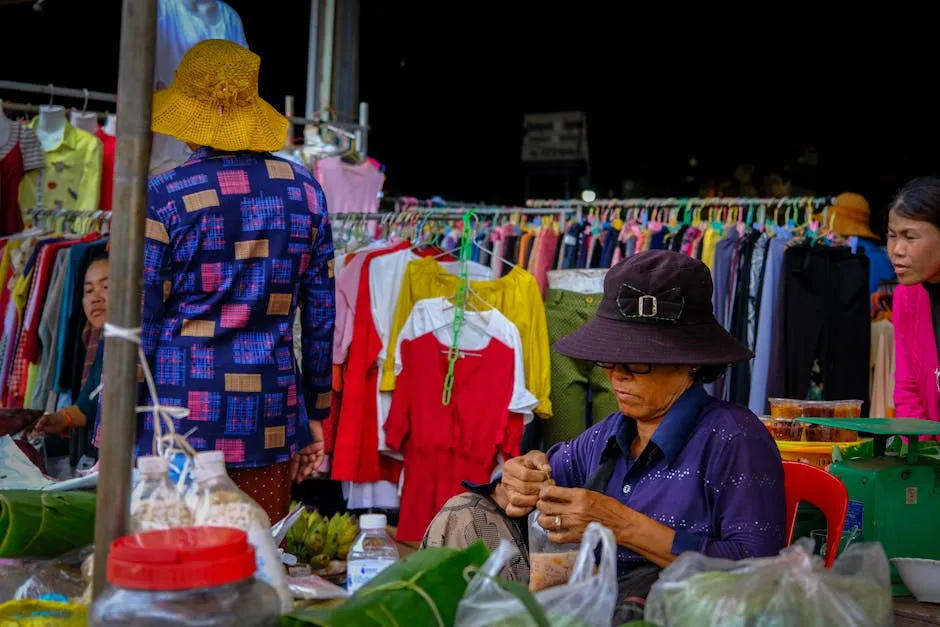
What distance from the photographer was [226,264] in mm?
2850

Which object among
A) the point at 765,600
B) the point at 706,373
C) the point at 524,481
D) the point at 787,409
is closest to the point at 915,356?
the point at 787,409

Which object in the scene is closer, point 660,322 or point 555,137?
point 660,322

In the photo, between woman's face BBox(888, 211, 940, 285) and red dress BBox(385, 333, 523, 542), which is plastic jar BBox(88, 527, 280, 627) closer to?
woman's face BBox(888, 211, 940, 285)

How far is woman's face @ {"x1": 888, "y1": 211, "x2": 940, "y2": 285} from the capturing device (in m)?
3.31

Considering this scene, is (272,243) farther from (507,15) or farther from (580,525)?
(507,15)

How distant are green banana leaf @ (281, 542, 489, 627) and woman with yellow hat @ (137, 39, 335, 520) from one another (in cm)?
140

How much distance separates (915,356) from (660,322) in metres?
1.81

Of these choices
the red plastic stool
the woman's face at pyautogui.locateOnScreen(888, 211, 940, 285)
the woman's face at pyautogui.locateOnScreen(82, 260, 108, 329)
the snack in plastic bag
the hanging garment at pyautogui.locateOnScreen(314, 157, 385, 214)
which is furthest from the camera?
the hanging garment at pyautogui.locateOnScreen(314, 157, 385, 214)

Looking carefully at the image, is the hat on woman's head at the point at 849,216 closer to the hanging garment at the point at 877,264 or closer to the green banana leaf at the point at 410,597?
the hanging garment at the point at 877,264

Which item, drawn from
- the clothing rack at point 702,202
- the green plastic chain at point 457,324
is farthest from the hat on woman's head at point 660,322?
the clothing rack at point 702,202

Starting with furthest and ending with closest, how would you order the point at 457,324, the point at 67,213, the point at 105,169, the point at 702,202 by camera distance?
the point at 105,169 → the point at 67,213 → the point at 702,202 → the point at 457,324

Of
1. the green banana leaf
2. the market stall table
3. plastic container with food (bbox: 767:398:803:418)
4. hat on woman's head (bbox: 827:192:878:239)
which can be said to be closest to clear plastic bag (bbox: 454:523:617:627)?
the green banana leaf

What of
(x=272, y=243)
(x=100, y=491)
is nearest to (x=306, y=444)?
(x=272, y=243)

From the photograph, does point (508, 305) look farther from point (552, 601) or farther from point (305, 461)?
point (552, 601)
